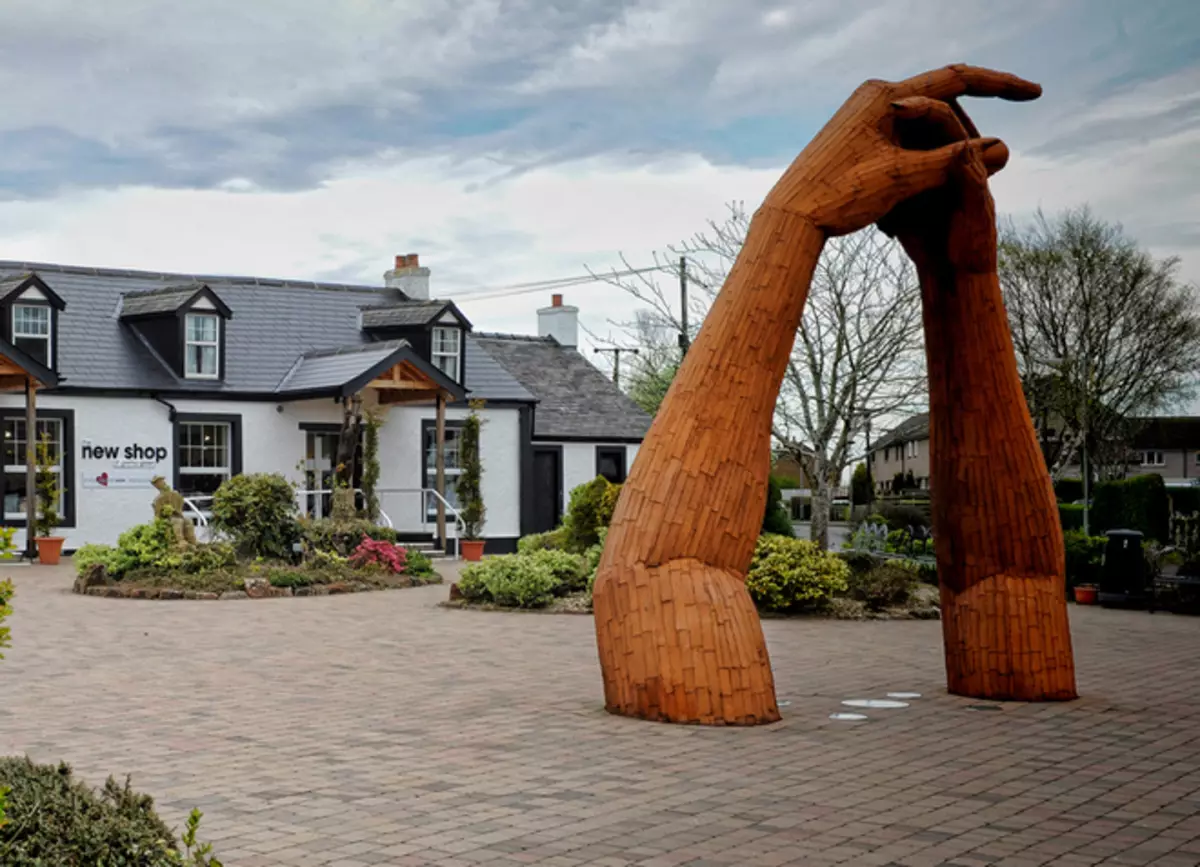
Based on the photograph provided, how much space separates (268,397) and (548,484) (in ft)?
24.8

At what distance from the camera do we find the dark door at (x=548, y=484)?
109 ft

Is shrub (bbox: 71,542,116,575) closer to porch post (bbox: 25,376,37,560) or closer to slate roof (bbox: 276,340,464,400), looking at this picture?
porch post (bbox: 25,376,37,560)

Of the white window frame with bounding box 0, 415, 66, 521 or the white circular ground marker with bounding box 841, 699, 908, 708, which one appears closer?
the white circular ground marker with bounding box 841, 699, 908, 708

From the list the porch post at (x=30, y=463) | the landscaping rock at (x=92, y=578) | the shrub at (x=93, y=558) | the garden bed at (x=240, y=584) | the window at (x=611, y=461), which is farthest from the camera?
the window at (x=611, y=461)

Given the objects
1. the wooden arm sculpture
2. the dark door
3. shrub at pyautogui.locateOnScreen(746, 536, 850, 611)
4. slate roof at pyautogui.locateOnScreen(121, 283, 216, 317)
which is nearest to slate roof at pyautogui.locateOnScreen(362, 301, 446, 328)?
the dark door

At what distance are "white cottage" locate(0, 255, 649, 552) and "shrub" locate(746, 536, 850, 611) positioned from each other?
13.0 metres

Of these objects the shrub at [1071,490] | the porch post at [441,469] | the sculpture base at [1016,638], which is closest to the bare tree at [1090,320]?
the shrub at [1071,490]

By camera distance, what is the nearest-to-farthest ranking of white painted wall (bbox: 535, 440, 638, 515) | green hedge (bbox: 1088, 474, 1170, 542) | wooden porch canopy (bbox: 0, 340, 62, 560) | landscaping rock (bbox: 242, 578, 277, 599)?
landscaping rock (bbox: 242, 578, 277, 599)
wooden porch canopy (bbox: 0, 340, 62, 560)
green hedge (bbox: 1088, 474, 1170, 542)
white painted wall (bbox: 535, 440, 638, 515)

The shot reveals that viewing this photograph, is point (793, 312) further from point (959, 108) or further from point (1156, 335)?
point (1156, 335)

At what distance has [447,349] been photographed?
104 ft

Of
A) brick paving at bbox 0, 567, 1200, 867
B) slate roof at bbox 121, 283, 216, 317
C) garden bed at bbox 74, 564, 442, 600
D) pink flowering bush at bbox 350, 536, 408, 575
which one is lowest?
brick paving at bbox 0, 567, 1200, 867

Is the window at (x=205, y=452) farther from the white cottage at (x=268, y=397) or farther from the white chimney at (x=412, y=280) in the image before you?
the white chimney at (x=412, y=280)

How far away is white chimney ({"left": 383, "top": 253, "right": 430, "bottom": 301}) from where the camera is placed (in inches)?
1401

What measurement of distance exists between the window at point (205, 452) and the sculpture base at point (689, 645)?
20766 mm
